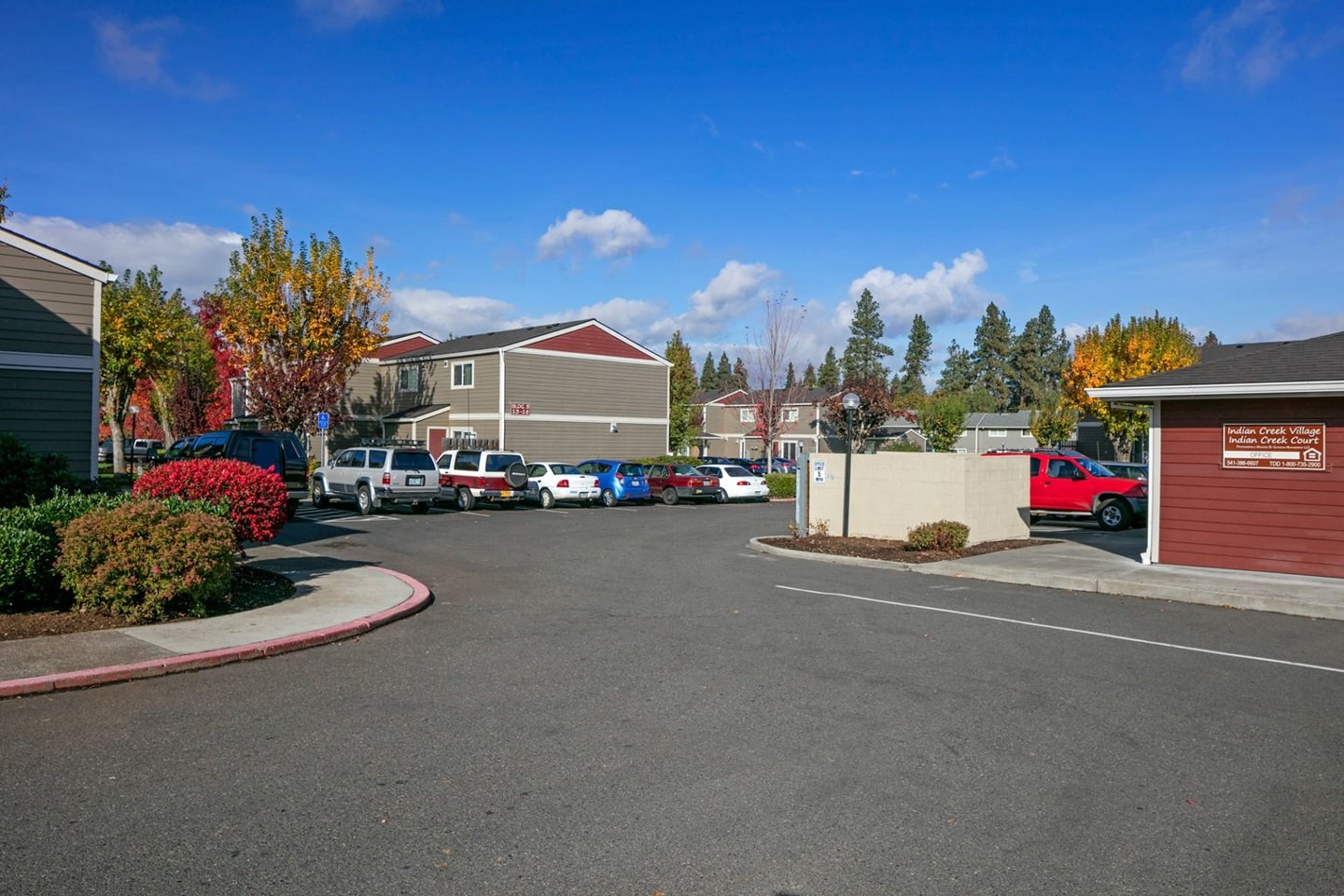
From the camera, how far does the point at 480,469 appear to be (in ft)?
95.5

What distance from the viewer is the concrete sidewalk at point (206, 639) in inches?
314

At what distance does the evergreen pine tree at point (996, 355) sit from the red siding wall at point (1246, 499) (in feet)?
338

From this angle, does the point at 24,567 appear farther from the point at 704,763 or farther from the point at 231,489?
the point at 704,763

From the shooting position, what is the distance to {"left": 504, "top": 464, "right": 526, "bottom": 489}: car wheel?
1147 inches

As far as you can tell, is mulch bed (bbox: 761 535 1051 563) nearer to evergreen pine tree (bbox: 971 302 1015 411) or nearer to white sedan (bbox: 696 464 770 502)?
white sedan (bbox: 696 464 770 502)

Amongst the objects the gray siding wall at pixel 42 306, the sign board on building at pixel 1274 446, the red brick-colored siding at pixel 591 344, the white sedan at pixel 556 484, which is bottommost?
the white sedan at pixel 556 484

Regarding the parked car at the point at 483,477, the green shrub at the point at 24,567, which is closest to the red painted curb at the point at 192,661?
the green shrub at the point at 24,567

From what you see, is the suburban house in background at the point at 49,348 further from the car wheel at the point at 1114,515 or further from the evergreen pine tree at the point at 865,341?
the evergreen pine tree at the point at 865,341

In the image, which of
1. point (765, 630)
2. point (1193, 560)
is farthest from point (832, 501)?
point (765, 630)

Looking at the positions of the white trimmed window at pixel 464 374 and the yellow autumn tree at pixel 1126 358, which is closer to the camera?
the white trimmed window at pixel 464 374

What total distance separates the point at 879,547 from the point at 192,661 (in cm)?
1295

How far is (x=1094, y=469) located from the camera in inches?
975

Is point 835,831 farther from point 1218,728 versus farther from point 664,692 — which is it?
point 1218,728

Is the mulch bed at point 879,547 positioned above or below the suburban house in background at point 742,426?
below
